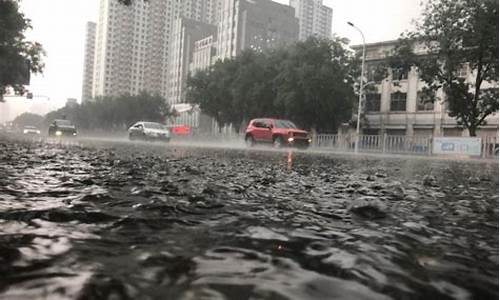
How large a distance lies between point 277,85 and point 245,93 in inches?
142

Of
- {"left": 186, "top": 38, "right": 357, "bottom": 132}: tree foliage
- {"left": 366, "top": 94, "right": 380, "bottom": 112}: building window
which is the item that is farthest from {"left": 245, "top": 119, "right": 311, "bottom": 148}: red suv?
{"left": 366, "top": 94, "right": 380, "bottom": 112}: building window

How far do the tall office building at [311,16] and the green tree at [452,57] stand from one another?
89.2 ft

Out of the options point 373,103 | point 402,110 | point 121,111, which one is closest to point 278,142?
point 402,110

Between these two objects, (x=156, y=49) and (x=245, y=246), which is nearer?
(x=245, y=246)

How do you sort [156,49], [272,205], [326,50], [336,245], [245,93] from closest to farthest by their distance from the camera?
[336,245]
[272,205]
[156,49]
[326,50]
[245,93]

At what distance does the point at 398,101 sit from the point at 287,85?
15.3m

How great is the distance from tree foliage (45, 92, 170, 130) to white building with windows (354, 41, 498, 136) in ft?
92.1

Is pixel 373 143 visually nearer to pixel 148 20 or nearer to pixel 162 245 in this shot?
pixel 148 20

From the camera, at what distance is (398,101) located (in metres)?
47.1

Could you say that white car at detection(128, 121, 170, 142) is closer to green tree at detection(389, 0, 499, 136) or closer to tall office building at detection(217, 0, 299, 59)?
green tree at detection(389, 0, 499, 136)

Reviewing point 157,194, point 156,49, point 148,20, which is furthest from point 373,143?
point 157,194

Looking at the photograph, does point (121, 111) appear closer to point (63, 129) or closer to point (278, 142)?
point (63, 129)

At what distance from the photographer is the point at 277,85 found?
38.3 metres

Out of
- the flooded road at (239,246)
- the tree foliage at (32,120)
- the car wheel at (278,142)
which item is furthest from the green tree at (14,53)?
the tree foliage at (32,120)
